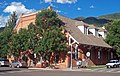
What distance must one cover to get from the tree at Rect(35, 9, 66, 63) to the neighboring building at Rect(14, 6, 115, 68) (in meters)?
1.80

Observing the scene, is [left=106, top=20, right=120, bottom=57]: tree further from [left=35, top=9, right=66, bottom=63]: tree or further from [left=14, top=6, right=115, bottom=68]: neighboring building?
[left=35, top=9, right=66, bottom=63]: tree

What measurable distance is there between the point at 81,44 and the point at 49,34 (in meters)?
5.75

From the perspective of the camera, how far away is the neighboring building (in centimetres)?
4728

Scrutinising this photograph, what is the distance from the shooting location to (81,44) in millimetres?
47094

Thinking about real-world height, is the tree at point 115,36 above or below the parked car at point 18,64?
above

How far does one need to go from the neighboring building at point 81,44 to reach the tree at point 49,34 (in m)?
1.80

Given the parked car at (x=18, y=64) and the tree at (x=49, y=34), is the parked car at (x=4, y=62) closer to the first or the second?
the parked car at (x=18, y=64)

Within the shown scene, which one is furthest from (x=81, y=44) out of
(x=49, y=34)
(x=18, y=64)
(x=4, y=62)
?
(x=4, y=62)

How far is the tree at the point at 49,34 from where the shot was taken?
148ft

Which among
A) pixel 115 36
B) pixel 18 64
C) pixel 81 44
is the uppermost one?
pixel 115 36

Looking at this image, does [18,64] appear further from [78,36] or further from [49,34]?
[78,36]

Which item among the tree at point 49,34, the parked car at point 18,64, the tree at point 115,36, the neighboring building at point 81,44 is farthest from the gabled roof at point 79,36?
the parked car at point 18,64

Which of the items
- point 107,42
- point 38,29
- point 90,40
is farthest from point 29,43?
point 107,42

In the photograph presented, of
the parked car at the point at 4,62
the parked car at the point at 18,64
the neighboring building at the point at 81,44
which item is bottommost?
the parked car at the point at 18,64
